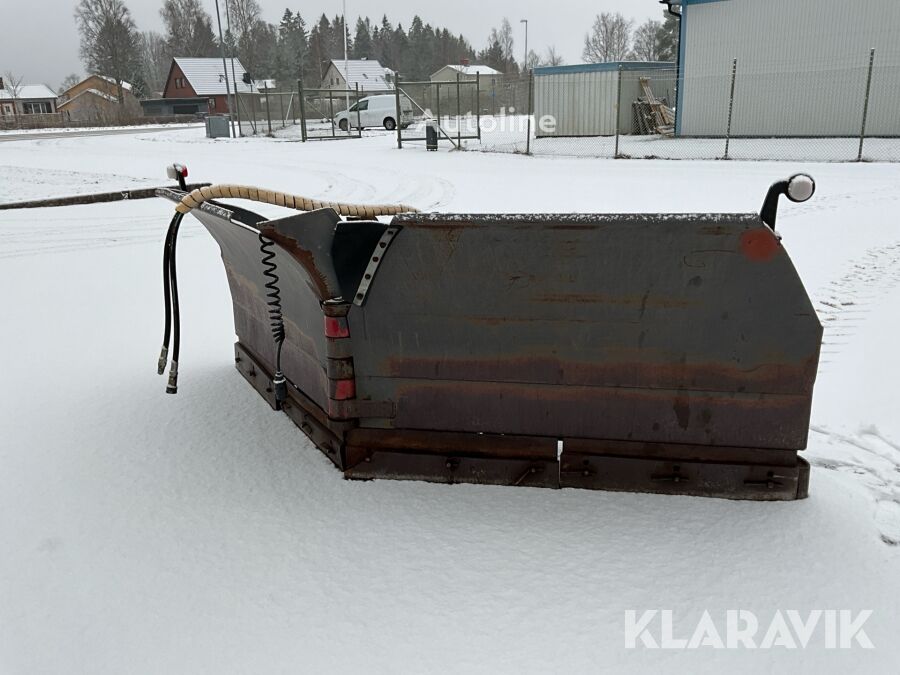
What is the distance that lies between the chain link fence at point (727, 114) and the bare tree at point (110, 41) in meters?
66.3

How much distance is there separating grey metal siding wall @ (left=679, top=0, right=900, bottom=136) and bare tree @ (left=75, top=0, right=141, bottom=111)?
231ft

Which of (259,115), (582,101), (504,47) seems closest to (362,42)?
(504,47)

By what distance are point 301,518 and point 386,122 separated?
3281cm

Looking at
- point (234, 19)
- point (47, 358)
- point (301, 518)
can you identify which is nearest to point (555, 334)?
point (301, 518)

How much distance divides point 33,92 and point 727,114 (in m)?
106

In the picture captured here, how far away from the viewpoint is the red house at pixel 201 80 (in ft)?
250

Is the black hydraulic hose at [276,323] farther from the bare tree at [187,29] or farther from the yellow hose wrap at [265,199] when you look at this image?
the bare tree at [187,29]

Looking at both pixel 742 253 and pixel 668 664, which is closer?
pixel 668 664

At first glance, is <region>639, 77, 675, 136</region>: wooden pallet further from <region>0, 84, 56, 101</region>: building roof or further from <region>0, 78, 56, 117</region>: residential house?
<region>0, 84, 56, 101</region>: building roof

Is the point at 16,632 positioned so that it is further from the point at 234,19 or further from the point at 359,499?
the point at 234,19

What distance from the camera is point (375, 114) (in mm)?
33312

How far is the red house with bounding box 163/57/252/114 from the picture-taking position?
76312mm

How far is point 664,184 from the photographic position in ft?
40.7

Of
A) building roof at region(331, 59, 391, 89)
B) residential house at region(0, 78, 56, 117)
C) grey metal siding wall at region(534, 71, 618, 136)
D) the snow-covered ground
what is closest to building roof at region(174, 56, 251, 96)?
building roof at region(331, 59, 391, 89)
